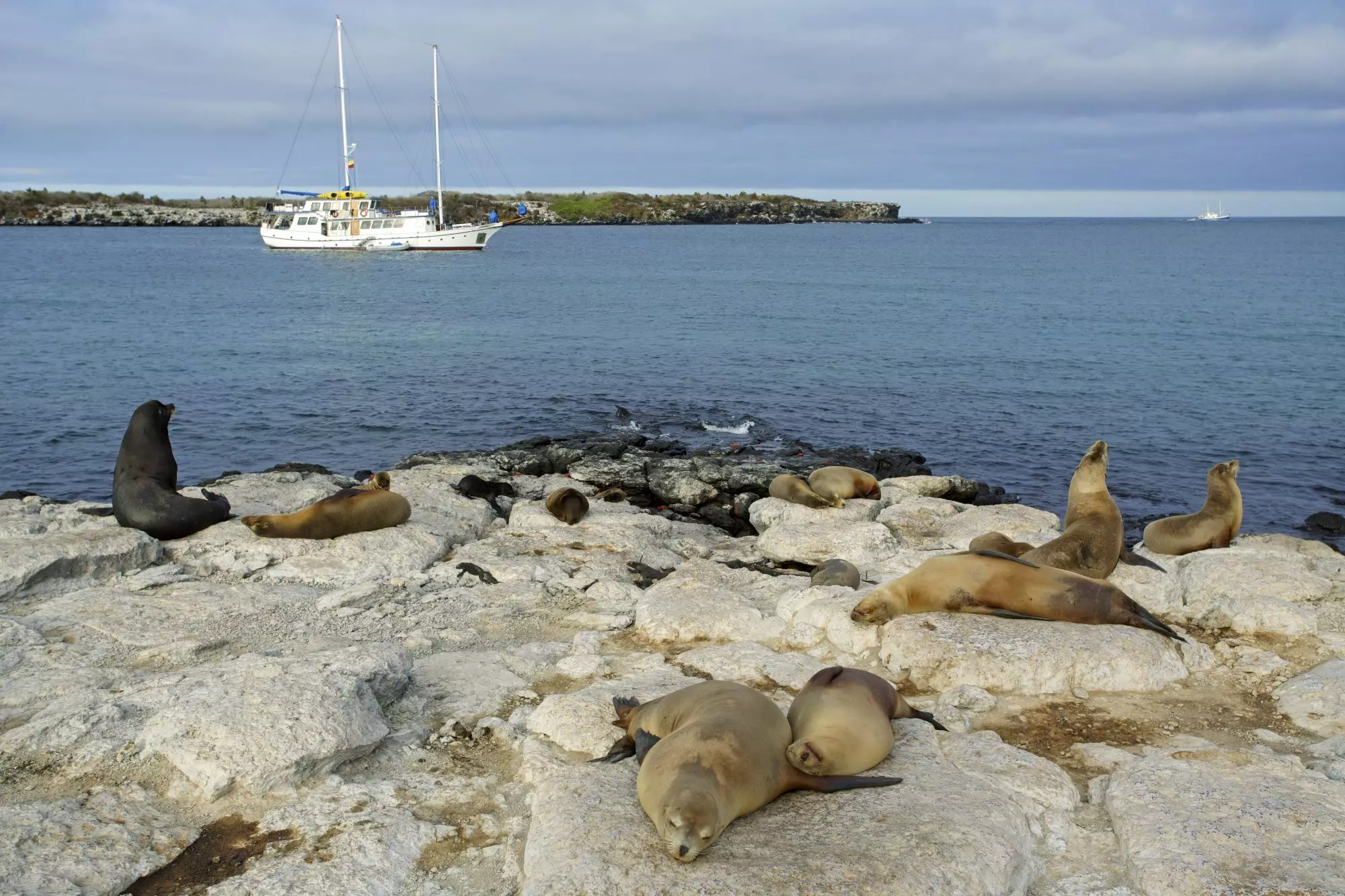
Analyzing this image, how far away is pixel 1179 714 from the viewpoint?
7160 millimetres

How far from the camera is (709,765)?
15.9 ft

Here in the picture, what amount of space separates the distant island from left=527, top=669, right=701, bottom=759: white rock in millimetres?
109074

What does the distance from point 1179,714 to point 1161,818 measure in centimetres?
226

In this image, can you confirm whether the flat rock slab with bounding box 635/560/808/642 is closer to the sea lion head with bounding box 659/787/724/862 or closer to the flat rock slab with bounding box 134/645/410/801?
the flat rock slab with bounding box 134/645/410/801

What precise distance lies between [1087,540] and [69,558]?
31.0 feet

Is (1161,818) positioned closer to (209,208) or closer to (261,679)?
(261,679)

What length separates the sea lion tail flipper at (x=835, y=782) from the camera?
5211 millimetres

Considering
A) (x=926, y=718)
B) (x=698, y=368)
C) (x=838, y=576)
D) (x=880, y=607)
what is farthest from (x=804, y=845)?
(x=698, y=368)

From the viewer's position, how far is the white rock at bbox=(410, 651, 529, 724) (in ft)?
22.9

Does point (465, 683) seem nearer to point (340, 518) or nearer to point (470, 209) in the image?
point (340, 518)

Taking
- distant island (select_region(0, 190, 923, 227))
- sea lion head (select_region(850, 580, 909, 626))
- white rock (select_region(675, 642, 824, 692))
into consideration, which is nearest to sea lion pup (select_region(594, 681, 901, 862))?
white rock (select_region(675, 642, 824, 692))

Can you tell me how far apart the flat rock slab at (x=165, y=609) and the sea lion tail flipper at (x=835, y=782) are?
17.0 feet

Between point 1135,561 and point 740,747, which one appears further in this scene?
point 1135,561

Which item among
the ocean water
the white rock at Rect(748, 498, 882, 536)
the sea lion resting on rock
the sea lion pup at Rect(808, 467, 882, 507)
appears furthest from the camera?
the ocean water
